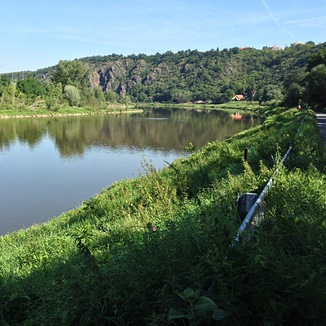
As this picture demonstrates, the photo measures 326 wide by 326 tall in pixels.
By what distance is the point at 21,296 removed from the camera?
4766 mm

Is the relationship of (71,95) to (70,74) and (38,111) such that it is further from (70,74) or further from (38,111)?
(70,74)

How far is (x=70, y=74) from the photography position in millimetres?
117312

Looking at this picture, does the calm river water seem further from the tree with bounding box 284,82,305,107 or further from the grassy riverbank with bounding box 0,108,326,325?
the tree with bounding box 284,82,305,107

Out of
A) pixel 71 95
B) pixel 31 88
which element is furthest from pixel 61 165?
pixel 31 88

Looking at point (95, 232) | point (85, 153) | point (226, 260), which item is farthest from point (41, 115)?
point (226, 260)

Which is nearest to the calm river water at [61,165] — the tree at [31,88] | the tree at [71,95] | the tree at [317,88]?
the tree at [317,88]

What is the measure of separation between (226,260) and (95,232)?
5.41 metres

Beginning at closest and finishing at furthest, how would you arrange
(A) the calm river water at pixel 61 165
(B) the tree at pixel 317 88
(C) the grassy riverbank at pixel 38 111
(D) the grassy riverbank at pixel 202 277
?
(D) the grassy riverbank at pixel 202 277 < (A) the calm river water at pixel 61 165 < (B) the tree at pixel 317 88 < (C) the grassy riverbank at pixel 38 111

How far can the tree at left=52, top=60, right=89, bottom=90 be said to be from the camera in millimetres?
115000

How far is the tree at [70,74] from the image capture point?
115000 mm

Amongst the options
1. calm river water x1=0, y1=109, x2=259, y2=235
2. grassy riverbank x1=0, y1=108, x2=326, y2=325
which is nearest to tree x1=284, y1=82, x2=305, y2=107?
calm river water x1=0, y1=109, x2=259, y2=235

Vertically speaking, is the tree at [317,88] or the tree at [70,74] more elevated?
the tree at [70,74]

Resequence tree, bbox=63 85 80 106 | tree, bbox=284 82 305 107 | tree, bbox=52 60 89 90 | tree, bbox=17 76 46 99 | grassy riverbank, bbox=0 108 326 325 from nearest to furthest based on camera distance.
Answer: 1. grassy riverbank, bbox=0 108 326 325
2. tree, bbox=284 82 305 107
3. tree, bbox=63 85 80 106
4. tree, bbox=17 76 46 99
5. tree, bbox=52 60 89 90

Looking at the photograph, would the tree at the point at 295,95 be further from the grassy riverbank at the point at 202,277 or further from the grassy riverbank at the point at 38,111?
the grassy riverbank at the point at 38,111
